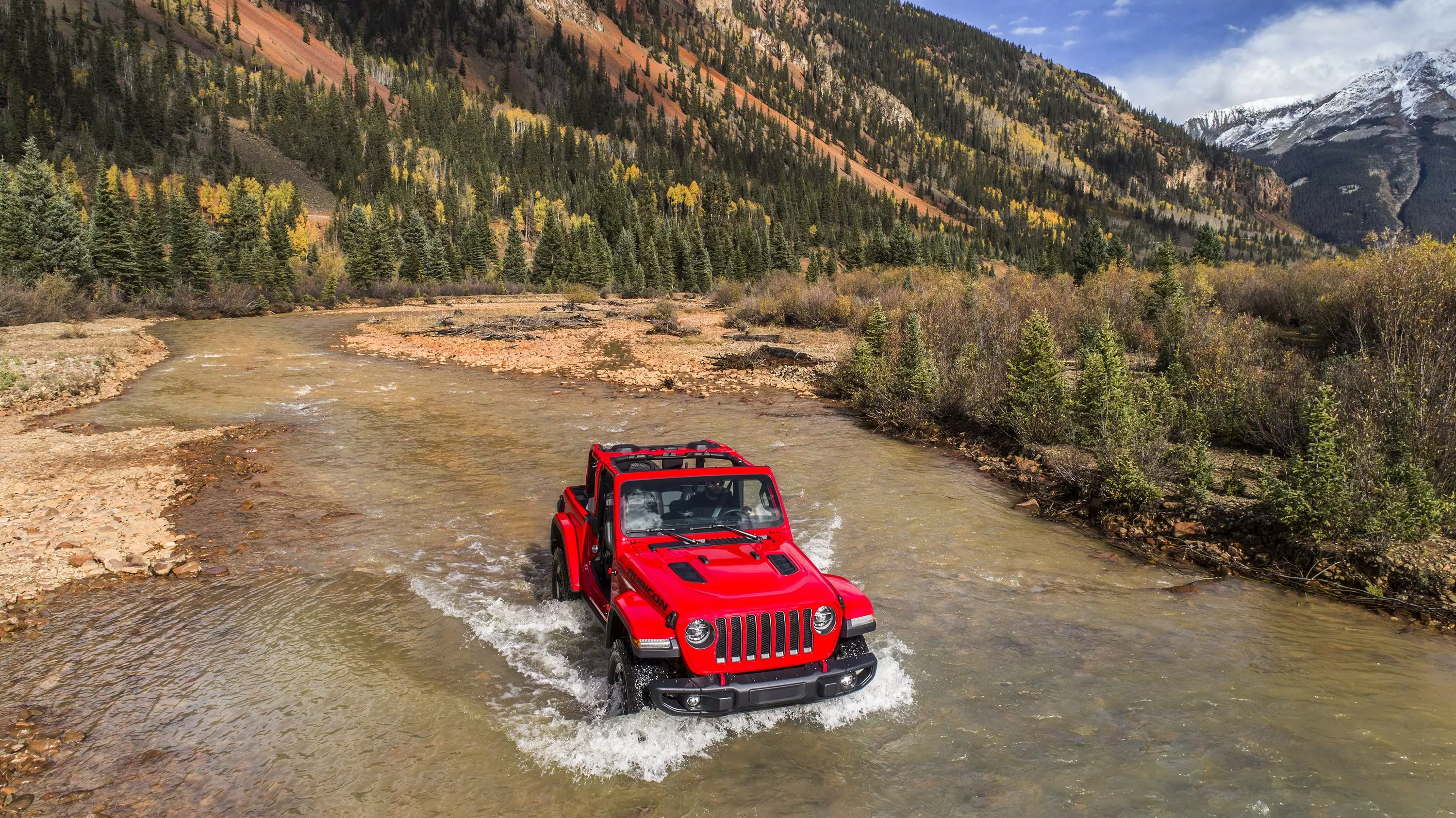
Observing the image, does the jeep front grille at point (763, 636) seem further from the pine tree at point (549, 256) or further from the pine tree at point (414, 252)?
the pine tree at point (414, 252)

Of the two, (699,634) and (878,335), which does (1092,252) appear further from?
(699,634)

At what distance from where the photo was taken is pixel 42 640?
6.73m

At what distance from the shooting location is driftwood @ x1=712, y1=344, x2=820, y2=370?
26281 mm

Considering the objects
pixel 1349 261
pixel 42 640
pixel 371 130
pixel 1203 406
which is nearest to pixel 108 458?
pixel 42 640

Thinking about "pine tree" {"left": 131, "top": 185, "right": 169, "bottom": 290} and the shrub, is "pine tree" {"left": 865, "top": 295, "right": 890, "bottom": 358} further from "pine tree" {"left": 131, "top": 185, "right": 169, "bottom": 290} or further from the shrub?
"pine tree" {"left": 131, "top": 185, "right": 169, "bottom": 290}

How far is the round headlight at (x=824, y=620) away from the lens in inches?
208

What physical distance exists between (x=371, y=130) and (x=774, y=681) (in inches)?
6041

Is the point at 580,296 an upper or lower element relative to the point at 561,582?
upper

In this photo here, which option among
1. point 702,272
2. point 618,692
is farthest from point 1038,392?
point 702,272

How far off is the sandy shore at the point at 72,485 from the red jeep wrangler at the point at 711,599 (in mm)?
6230

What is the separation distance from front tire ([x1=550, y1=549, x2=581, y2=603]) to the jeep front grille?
2.67 meters

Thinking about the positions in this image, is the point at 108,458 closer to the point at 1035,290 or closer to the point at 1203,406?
the point at 1203,406

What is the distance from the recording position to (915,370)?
1800cm

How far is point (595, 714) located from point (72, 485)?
35.2 ft
